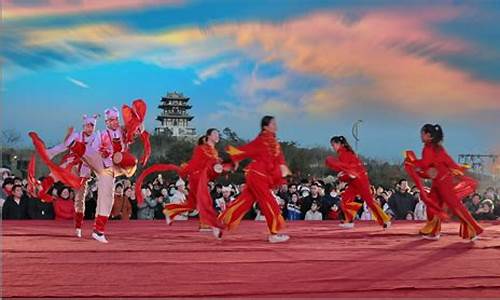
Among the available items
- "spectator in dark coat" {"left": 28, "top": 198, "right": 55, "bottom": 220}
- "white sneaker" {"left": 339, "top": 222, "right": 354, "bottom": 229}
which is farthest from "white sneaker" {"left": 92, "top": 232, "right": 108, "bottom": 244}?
"white sneaker" {"left": 339, "top": 222, "right": 354, "bottom": 229}

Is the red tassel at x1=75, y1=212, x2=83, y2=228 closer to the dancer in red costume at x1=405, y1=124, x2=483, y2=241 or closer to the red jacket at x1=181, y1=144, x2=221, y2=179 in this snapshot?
the red jacket at x1=181, y1=144, x2=221, y2=179

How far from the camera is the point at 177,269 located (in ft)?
15.8

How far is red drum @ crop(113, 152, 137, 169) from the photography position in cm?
693

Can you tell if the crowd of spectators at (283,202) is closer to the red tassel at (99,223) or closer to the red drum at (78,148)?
the red drum at (78,148)

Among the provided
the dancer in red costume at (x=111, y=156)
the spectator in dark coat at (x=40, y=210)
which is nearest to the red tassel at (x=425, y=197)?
the dancer in red costume at (x=111, y=156)

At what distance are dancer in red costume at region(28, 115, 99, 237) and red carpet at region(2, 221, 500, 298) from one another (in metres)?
0.38

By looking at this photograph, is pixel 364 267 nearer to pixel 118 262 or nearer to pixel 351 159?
pixel 118 262

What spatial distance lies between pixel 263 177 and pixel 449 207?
7.58 ft

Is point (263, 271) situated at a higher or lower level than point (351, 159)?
lower

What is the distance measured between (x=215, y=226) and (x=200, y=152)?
1.68 metres

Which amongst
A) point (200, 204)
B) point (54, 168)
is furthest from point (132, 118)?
point (200, 204)

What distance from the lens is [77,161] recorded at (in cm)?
762

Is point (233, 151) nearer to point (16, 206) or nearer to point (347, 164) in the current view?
point (347, 164)

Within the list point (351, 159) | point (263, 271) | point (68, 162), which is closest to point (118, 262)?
point (263, 271)
